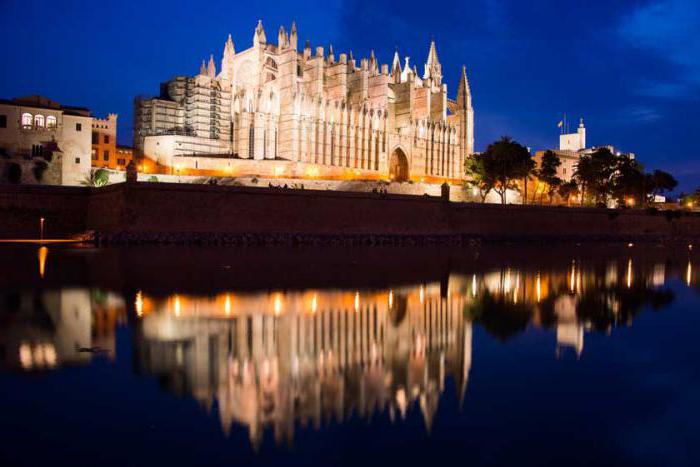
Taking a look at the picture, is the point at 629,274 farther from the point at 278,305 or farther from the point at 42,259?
the point at 42,259

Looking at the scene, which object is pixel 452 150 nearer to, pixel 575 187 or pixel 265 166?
pixel 575 187

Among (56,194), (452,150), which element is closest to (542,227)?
(452,150)

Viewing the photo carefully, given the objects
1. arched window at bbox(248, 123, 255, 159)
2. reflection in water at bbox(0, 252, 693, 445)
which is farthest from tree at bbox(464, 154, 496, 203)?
reflection in water at bbox(0, 252, 693, 445)

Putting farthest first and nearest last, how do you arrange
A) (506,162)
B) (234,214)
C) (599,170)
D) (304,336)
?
(599,170) < (506,162) < (234,214) < (304,336)

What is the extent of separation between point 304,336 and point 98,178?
129 feet

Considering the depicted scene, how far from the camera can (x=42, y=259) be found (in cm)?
1881

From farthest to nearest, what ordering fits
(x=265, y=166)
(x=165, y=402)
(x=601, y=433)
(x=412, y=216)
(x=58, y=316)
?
(x=265, y=166), (x=412, y=216), (x=58, y=316), (x=165, y=402), (x=601, y=433)

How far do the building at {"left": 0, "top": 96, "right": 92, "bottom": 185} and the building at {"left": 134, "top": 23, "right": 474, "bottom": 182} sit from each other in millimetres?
7314

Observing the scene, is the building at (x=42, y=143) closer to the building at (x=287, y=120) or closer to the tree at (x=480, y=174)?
the building at (x=287, y=120)

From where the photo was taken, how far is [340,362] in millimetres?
6910

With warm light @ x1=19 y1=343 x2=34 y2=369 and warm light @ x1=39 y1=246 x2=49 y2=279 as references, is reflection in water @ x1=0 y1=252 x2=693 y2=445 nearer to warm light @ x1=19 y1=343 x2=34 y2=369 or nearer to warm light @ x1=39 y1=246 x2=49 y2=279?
warm light @ x1=19 y1=343 x2=34 y2=369

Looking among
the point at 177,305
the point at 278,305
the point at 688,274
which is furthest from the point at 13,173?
the point at 688,274

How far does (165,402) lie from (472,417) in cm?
270

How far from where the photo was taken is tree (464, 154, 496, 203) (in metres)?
53.7
